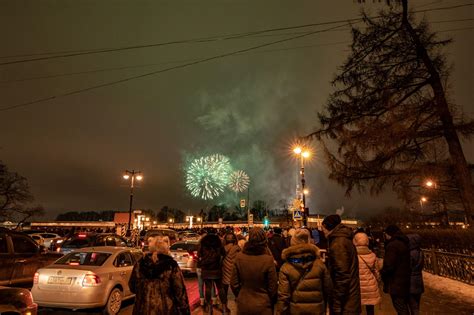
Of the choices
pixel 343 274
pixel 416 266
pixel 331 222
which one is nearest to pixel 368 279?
pixel 416 266

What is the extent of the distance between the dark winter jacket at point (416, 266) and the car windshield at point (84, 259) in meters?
7.18

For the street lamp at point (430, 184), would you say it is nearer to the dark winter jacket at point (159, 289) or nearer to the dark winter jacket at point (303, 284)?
the dark winter jacket at point (303, 284)

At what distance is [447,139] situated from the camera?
16.6 metres

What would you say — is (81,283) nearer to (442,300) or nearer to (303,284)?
(303,284)

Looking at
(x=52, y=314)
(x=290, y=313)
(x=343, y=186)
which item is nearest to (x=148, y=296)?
(x=290, y=313)

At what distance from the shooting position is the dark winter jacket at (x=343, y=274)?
4.74 meters

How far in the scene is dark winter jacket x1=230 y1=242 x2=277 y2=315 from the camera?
468cm

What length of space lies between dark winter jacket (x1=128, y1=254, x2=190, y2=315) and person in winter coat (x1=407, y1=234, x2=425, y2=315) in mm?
4776

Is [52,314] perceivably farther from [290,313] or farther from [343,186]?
[343,186]

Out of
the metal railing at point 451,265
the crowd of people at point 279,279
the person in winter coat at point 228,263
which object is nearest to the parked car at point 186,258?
the person in winter coat at point 228,263

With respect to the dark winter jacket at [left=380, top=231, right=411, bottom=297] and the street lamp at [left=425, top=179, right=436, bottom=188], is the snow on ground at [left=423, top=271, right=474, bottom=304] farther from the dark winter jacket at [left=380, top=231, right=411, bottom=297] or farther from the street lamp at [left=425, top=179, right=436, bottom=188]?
the dark winter jacket at [left=380, top=231, right=411, bottom=297]

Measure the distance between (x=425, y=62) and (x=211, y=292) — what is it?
15.5 m

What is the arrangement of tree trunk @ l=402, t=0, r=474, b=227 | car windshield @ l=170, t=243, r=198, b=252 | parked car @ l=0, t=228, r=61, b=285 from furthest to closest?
car windshield @ l=170, t=243, r=198, b=252 < tree trunk @ l=402, t=0, r=474, b=227 < parked car @ l=0, t=228, r=61, b=285

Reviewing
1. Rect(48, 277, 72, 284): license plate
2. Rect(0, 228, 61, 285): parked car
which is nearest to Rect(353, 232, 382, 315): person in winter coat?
Rect(48, 277, 72, 284): license plate
